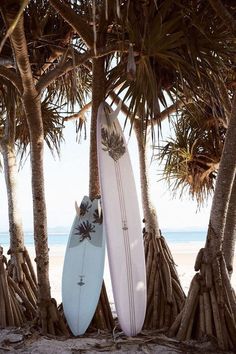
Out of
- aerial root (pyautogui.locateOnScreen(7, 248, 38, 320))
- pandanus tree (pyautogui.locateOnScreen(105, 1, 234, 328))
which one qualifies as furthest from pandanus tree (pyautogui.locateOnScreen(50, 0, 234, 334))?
aerial root (pyautogui.locateOnScreen(7, 248, 38, 320))

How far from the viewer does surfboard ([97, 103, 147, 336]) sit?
8.75 feet

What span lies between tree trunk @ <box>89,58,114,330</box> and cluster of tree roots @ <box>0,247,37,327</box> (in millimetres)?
593

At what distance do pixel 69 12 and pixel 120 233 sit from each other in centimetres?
148

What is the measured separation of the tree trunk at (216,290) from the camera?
7.80 feet

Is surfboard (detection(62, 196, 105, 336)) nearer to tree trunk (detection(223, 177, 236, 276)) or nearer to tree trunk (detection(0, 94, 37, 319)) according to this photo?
tree trunk (detection(0, 94, 37, 319))

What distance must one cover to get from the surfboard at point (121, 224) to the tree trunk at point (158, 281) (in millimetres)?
226

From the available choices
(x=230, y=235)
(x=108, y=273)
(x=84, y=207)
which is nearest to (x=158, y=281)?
(x=230, y=235)

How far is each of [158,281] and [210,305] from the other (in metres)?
0.64

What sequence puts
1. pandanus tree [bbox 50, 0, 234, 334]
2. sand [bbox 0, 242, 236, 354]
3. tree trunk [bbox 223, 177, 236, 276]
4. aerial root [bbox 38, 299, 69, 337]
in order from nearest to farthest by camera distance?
sand [bbox 0, 242, 236, 354] → pandanus tree [bbox 50, 0, 234, 334] → aerial root [bbox 38, 299, 69, 337] → tree trunk [bbox 223, 177, 236, 276]

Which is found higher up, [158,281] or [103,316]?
[158,281]

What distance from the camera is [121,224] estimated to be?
2.79 meters

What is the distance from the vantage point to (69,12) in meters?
2.70

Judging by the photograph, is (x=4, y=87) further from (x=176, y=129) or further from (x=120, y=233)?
(x=176, y=129)

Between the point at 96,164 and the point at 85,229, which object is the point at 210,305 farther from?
the point at 96,164
